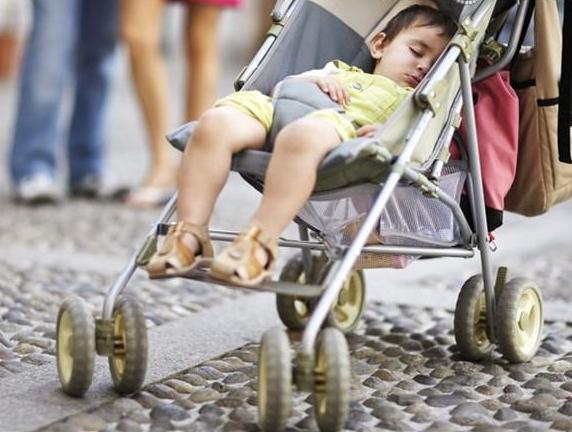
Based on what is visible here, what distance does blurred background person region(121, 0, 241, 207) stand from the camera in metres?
6.30

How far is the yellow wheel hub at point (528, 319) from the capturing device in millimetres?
3605

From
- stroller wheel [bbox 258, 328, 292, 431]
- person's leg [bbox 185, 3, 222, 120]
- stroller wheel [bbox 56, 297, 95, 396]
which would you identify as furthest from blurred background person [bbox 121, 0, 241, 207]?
stroller wheel [bbox 258, 328, 292, 431]

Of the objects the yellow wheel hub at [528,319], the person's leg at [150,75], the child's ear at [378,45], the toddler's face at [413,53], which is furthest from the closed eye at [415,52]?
the person's leg at [150,75]

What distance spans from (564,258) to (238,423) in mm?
2790

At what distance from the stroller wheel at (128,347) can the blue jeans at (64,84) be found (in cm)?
345

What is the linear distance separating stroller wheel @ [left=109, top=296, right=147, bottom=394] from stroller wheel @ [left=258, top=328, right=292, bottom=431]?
16.7 inches

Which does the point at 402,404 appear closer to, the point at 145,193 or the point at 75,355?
the point at 75,355

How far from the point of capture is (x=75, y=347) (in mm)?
3098

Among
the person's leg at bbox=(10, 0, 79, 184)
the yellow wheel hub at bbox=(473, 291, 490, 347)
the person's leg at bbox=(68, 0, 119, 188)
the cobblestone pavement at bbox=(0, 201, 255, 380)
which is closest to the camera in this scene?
the yellow wheel hub at bbox=(473, 291, 490, 347)

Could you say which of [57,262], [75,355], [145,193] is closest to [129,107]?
[145,193]

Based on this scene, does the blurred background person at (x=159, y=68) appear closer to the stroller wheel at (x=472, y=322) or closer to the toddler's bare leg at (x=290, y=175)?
the stroller wheel at (x=472, y=322)

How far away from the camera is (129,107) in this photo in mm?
12641

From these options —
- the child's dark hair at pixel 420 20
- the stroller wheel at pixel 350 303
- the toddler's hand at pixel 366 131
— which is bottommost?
the stroller wheel at pixel 350 303

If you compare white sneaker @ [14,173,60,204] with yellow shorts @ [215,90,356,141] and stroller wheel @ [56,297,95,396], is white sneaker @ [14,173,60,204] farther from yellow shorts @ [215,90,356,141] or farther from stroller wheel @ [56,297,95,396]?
stroller wheel @ [56,297,95,396]
